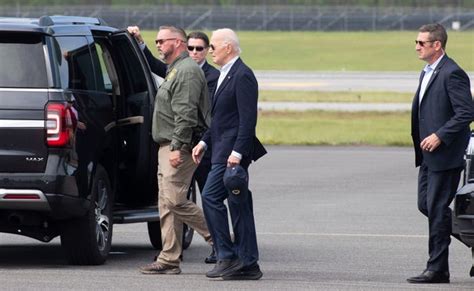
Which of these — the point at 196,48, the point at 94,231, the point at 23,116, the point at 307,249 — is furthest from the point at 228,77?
the point at 307,249

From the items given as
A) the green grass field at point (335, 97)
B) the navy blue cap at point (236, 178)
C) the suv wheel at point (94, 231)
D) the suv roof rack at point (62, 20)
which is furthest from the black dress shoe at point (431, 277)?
the green grass field at point (335, 97)

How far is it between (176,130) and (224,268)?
108 cm

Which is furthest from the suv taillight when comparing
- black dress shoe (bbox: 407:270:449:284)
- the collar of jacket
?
black dress shoe (bbox: 407:270:449:284)

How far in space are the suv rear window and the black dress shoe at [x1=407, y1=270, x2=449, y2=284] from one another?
3.11 metres

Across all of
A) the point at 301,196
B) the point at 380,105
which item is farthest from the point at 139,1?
the point at 301,196

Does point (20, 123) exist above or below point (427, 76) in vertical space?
below

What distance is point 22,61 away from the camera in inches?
406

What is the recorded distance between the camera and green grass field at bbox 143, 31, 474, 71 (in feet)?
244

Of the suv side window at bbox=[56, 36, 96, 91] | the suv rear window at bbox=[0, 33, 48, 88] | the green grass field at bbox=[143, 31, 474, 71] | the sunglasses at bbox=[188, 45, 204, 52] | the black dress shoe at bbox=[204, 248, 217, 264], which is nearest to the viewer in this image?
the suv rear window at bbox=[0, 33, 48, 88]

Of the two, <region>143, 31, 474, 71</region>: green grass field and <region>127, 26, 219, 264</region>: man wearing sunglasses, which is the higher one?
<region>127, 26, 219, 264</region>: man wearing sunglasses

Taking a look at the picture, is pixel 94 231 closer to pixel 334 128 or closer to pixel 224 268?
pixel 224 268

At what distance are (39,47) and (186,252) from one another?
2762mm

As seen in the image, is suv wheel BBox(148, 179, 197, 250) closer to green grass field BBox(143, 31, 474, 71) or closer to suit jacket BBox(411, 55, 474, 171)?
suit jacket BBox(411, 55, 474, 171)

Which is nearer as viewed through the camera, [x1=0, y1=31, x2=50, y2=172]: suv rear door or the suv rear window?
[x1=0, y1=31, x2=50, y2=172]: suv rear door
